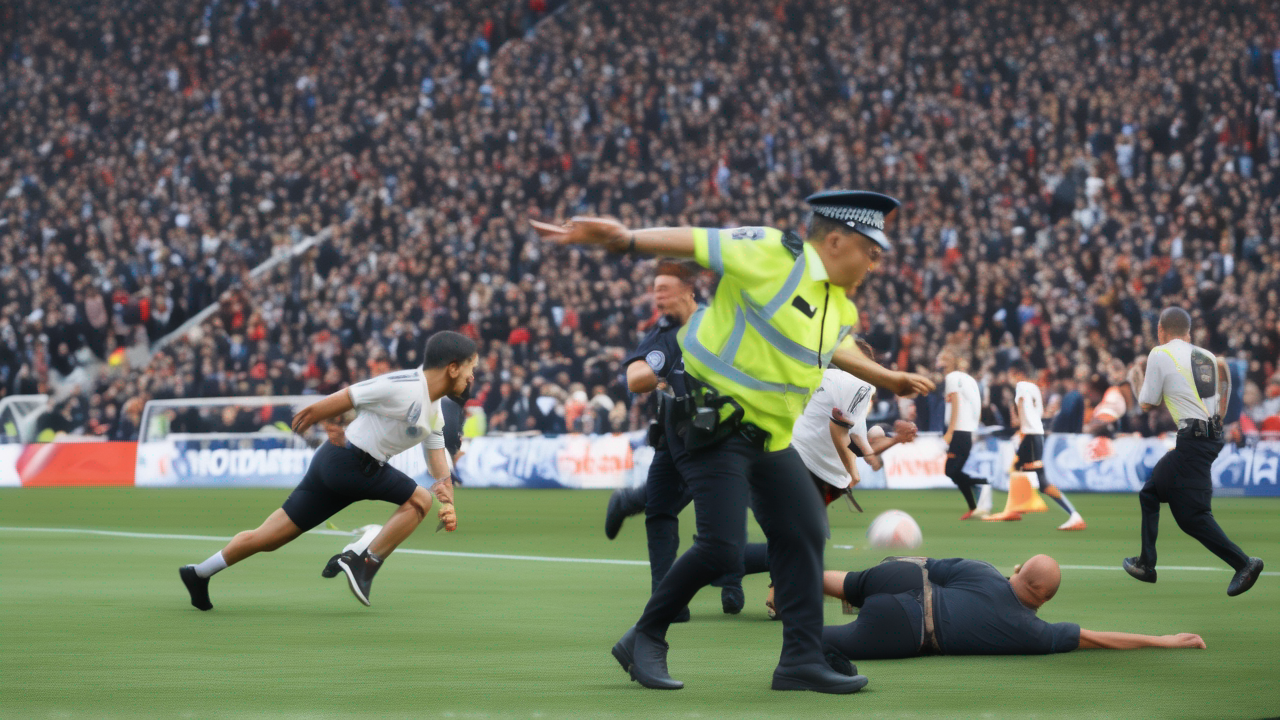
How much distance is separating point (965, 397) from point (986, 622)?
38.5ft

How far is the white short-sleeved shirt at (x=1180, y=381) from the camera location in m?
11.1

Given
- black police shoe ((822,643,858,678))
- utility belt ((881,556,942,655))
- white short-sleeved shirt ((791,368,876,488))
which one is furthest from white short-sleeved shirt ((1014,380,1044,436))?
black police shoe ((822,643,858,678))

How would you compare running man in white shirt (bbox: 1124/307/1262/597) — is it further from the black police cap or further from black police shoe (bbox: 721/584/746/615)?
the black police cap

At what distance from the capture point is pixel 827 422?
34.9ft

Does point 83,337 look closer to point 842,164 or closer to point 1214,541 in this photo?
point 842,164

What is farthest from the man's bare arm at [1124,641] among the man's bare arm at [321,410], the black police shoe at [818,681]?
the man's bare arm at [321,410]

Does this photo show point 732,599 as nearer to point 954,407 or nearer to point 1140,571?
point 1140,571

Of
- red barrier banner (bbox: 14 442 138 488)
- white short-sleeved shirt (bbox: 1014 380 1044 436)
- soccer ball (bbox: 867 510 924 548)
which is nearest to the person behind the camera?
soccer ball (bbox: 867 510 924 548)

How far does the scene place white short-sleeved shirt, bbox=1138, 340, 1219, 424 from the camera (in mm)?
11094

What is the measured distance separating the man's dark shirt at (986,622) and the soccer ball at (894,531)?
14.7 feet

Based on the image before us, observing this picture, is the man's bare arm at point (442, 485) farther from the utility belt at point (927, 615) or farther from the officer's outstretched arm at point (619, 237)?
the officer's outstretched arm at point (619, 237)

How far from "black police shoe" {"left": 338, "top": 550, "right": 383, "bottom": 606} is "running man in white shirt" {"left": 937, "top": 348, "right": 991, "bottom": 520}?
32.0 feet

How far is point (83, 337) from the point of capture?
3275 cm

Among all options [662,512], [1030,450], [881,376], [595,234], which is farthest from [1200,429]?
[1030,450]
